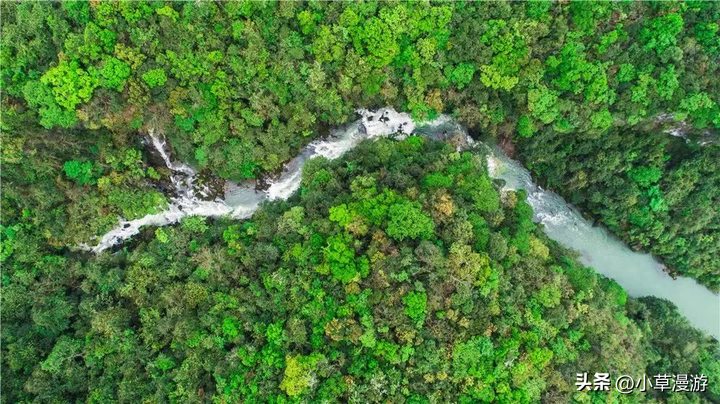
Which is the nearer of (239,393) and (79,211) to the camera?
(239,393)

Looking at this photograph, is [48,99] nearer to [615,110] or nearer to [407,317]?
[407,317]

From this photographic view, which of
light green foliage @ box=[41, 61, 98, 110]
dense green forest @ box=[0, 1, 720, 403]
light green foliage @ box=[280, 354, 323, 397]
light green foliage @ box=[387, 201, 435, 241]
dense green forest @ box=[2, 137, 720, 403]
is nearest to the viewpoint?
light green foliage @ box=[280, 354, 323, 397]

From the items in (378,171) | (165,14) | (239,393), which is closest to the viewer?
(239,393)

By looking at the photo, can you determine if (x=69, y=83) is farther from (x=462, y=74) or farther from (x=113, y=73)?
(x=462, y=74)

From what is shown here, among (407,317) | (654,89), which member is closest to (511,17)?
(654,89)

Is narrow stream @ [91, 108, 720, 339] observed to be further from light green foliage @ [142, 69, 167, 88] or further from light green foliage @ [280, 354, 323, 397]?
light green foliage @ [280, 354, 323, 397]

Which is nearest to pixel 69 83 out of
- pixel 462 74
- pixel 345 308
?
pixel 345 308

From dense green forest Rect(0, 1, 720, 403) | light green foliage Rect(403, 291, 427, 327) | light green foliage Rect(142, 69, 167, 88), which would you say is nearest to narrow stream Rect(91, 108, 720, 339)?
dense green forest Rect(0, 1, 720, 403)
